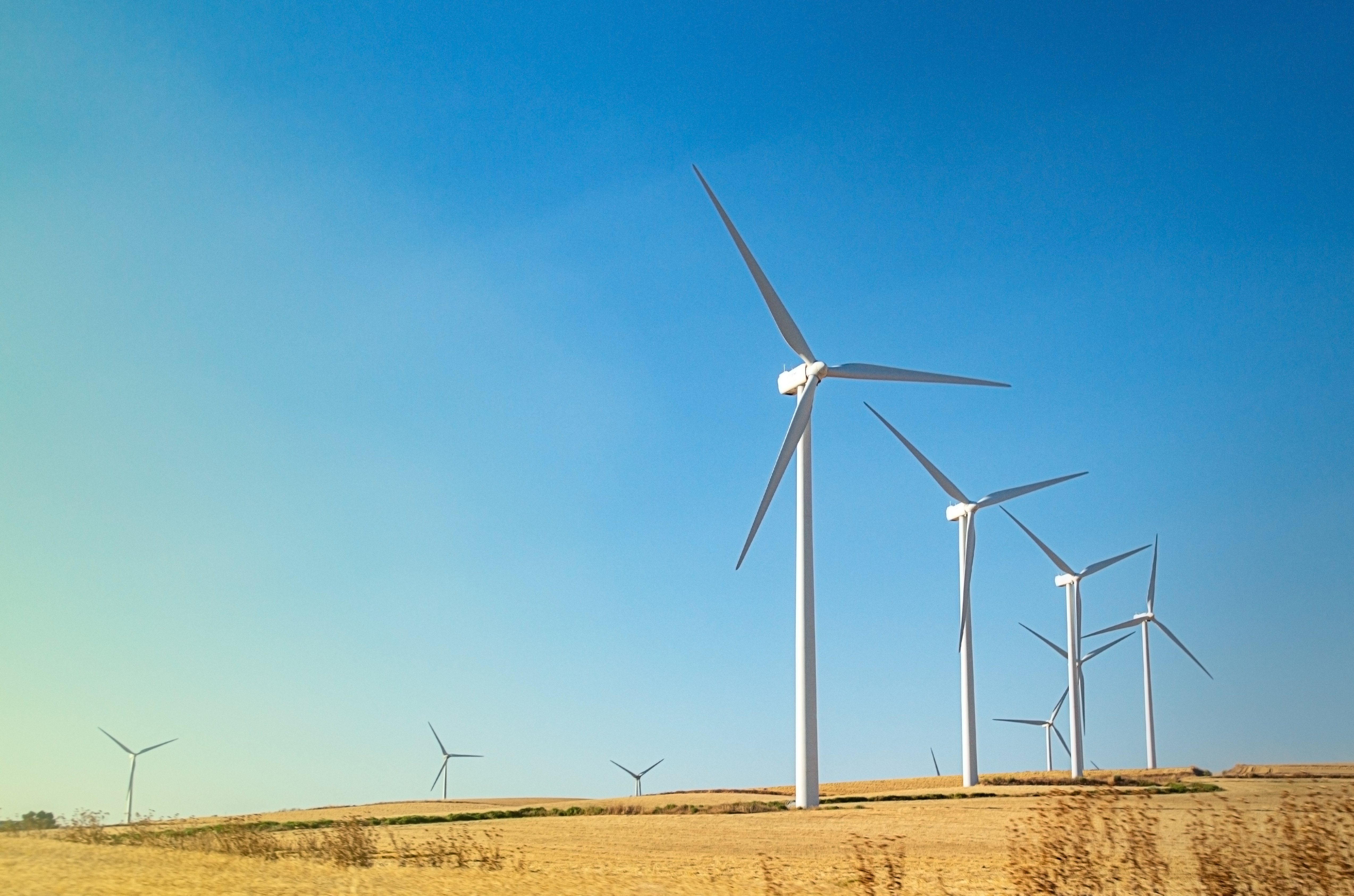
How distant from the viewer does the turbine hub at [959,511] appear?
278 ft

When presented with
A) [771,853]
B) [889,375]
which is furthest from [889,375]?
[771,853]

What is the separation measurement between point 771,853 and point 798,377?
1345 inches

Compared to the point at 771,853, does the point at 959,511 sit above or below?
above

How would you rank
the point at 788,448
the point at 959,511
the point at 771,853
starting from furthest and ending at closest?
the point at 959,511
the point at 788,448
the point at 771,853

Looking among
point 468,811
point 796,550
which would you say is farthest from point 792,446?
point 468,811

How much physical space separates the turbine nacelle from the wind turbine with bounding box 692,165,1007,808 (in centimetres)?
3

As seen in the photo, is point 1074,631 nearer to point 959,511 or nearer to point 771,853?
point 959,511

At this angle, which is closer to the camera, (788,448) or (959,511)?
(788,448)

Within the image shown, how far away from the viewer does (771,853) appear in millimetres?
36500

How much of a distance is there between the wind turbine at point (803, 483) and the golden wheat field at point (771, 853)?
3.58 meters

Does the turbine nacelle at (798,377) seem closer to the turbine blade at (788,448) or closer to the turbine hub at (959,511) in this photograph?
the turbine blade at (788,448)

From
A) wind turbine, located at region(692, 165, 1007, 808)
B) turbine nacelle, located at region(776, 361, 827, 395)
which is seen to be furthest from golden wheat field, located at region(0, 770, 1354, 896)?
turbine nacelle, located at region(776, 361, 827, 395)

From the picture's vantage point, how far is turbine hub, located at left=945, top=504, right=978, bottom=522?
278 feet

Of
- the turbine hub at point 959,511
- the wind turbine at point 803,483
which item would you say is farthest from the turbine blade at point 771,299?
the turbine hub at point 959,511
